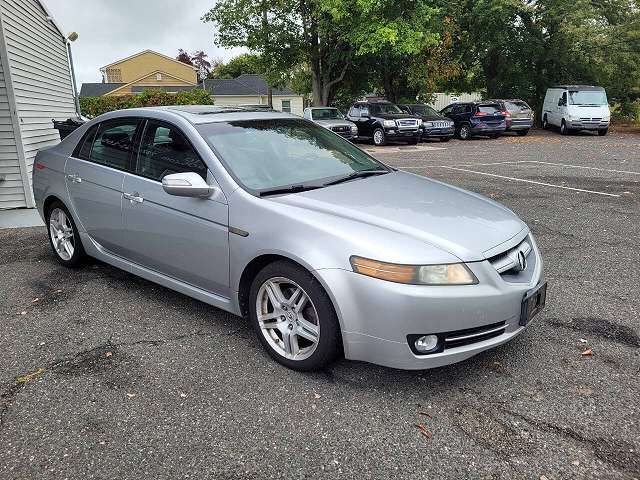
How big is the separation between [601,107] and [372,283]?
23.4 meters

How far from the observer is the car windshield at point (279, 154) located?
3572 mm

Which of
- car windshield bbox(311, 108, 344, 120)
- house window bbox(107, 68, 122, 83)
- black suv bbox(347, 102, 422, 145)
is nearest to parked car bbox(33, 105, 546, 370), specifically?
car windshield bbox(311, 108, 344, 120)

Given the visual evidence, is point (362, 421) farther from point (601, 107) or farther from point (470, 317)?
point (601, 107)

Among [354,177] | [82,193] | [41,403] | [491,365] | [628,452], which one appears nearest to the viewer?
[628,452]

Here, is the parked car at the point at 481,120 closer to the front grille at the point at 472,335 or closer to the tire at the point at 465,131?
the tire at the point at 465,131

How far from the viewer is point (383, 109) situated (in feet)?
70.8

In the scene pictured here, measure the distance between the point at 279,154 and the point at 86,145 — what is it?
193cm

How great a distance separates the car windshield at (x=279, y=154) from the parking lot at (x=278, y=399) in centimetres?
111

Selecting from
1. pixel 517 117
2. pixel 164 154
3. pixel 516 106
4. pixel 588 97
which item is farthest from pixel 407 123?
pixel 164 154

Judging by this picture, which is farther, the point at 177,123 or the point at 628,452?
the point at 177,123

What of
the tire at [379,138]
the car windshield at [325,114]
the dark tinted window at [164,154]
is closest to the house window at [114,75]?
the car windshield at [325,114]

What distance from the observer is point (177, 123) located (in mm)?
3893

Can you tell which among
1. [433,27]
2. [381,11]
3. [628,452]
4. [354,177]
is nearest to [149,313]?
[354,177]

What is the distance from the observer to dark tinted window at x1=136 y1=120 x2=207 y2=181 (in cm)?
371
